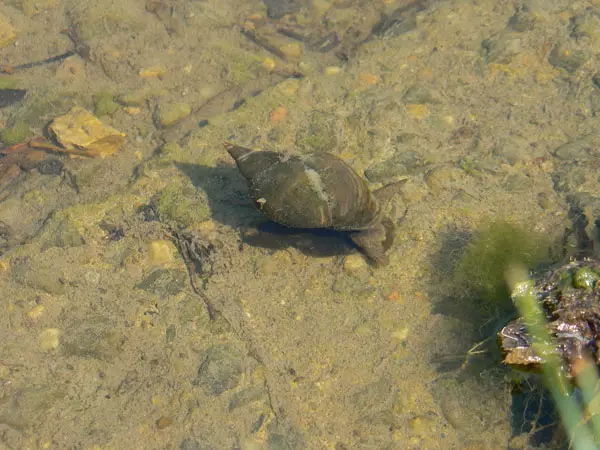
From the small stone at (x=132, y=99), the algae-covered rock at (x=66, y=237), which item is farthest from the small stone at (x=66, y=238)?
A: the small stone at (x=132, y=99)

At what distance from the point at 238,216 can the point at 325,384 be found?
4.87 feet

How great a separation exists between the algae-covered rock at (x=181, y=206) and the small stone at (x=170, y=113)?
1.02 m

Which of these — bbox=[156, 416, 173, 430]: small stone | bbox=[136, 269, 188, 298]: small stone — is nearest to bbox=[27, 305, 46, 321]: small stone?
bbox=[136, 269, 188, 298]: small stone

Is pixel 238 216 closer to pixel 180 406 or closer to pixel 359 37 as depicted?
pixel 180 406

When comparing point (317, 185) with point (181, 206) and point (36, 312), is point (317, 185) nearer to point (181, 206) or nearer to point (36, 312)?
point (181, 206)

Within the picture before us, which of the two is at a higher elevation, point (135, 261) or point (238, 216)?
point (238, 216)

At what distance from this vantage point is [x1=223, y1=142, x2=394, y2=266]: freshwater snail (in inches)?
127

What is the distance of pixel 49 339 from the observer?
3557mm

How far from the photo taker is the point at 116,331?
3.54 metres

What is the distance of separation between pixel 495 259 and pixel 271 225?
157 cm

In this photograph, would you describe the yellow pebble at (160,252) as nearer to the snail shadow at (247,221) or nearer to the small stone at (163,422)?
the snail shadow at (247,221)

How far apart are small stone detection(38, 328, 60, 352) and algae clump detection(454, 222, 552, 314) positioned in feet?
9.06

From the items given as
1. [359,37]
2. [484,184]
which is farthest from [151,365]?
[359,37]

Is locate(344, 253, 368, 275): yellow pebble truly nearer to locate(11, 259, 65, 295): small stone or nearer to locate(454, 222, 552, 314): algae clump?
locate(454, 222, 552, 314): algae clump
